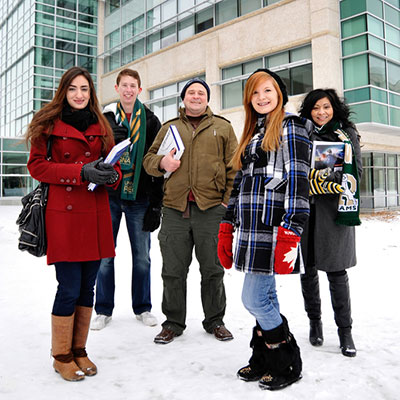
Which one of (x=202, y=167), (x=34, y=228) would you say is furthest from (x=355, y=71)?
(x=34, y=228)

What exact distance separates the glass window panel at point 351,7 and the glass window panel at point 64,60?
19.3 m

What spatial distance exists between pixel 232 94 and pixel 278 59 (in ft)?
9.91

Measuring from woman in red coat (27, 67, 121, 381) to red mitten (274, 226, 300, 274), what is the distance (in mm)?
1241

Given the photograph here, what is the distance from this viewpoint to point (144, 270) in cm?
394

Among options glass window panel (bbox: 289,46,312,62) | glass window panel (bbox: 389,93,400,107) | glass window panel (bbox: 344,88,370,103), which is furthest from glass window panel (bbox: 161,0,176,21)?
glass window panel (bbox: 389,93,400,107)

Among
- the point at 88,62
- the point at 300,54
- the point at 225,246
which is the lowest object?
the point at 225,246

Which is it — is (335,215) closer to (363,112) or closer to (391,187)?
(363,112)

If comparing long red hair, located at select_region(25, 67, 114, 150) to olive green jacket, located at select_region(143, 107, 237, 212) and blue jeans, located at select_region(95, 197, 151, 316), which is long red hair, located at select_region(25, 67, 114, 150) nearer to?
olive green jacket, located at select_region(143, 107, 237, 212)

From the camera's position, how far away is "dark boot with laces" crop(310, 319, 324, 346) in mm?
3205

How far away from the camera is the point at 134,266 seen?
13.0 feet

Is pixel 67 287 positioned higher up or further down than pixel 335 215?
further down

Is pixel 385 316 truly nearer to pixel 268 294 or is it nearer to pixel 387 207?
pixel 268 294

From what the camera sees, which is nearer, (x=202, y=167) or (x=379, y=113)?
(x=202, y=167)

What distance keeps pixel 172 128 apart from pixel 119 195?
3.04ft
